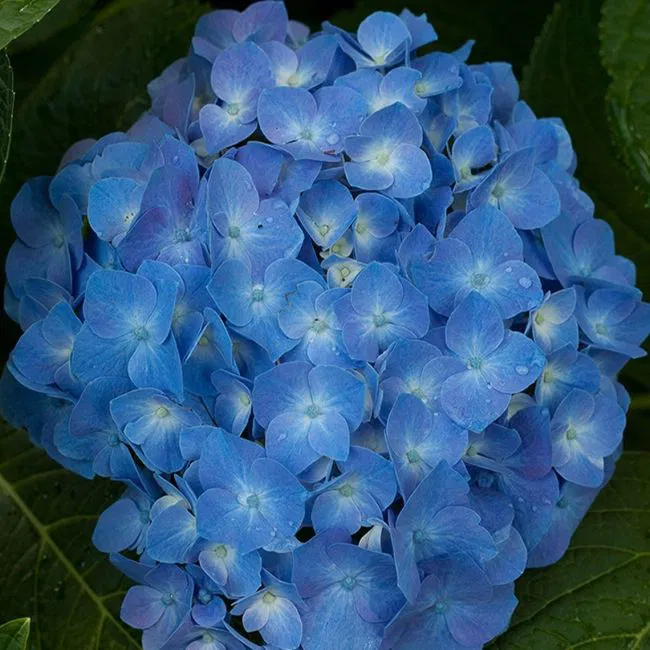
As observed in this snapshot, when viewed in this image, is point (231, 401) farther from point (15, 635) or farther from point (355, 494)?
point (15, 635)

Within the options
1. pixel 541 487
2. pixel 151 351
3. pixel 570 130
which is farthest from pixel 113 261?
pixel 570 130

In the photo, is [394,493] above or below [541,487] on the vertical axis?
above

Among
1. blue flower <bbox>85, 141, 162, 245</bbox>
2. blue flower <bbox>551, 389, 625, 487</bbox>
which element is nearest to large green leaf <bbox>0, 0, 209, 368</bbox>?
blue flower <bbox>85, 141, 162, 245</bbox>

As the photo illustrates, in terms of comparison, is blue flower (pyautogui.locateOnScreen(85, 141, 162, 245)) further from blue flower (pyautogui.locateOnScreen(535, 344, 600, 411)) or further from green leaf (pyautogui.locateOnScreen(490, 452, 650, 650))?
green leaf (pyautogui.locateOnScreen(490, 452, 650, 650))

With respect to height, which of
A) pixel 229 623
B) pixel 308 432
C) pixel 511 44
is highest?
pixel 308 432

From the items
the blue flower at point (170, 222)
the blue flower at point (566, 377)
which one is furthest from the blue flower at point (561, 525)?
the blue flower at point (170, 222)

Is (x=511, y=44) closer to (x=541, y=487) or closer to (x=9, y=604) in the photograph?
(x=541, y=487)

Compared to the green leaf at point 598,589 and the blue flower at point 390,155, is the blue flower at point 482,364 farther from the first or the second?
the green leaf at point 598,589
